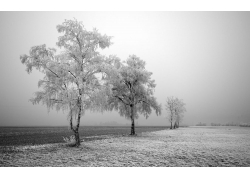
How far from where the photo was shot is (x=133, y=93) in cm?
3064

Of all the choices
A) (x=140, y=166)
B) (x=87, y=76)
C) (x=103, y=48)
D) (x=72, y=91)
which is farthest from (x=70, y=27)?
(x=140, y=166)

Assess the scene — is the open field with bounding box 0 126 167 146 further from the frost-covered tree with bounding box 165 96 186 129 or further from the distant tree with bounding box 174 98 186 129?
the distant tree with bounding box 174 98 186 129

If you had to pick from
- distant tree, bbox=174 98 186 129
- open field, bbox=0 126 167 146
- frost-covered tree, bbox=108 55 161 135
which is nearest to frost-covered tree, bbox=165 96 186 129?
distant tree, bbox=174 98 186 129

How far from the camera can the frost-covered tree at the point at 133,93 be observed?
2948 cm

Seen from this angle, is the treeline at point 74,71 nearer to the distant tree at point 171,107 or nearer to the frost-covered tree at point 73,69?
the frost-covered tree at point 73,69

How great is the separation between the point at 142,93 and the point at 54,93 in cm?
1854

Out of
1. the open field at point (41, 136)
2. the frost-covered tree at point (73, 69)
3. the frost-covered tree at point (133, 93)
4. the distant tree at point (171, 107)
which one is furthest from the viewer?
the distant tree at point (171, 107)

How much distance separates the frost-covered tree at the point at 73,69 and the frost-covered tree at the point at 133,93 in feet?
40.9

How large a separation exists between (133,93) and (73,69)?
17086 mm

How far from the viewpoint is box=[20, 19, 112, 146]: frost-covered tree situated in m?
14.8

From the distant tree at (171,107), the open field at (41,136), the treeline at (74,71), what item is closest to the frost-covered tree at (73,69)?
the treeline at (74,71)

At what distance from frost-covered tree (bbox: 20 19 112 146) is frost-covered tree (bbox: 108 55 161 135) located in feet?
40.9

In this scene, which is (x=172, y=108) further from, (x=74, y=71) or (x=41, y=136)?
(x=74, y=71)

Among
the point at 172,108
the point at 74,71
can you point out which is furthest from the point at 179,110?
the point at 74,71
